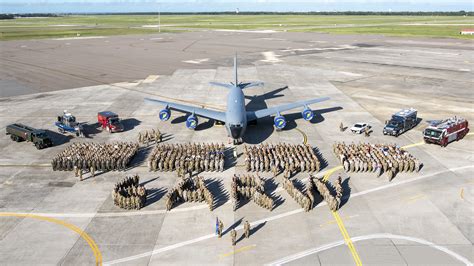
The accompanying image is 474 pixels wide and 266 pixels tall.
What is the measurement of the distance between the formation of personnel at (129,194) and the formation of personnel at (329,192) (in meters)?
15.1

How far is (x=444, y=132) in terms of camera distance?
41625 millimetres

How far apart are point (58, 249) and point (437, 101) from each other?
2431 inches

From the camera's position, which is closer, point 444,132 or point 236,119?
point 444,132

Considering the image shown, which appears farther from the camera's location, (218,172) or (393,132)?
(393,132)

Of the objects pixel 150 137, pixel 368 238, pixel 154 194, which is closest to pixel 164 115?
pixel 150 137

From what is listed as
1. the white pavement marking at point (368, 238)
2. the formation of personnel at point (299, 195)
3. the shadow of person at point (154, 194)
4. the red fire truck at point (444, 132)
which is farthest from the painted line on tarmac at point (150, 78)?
the white pavement marking at point (368, 238)

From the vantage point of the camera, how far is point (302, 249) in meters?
24.5

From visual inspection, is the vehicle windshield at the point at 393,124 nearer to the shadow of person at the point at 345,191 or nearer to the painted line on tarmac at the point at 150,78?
the shadow of person at the point at 345,191

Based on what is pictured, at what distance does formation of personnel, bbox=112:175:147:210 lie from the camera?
96.4 feet

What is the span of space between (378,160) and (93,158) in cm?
2959

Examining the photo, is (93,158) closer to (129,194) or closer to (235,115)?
(129,194)

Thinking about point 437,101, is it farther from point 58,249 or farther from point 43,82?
point 43,82

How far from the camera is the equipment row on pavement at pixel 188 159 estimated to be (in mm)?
36562

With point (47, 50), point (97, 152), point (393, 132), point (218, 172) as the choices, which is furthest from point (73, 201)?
point (47, 50)
